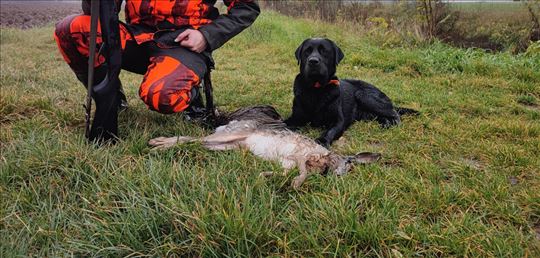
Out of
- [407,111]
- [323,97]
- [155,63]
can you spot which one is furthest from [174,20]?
[407,111]

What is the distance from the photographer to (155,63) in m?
3.04

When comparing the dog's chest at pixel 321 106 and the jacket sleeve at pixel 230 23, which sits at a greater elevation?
the jacket sleeve at pixel 230 23

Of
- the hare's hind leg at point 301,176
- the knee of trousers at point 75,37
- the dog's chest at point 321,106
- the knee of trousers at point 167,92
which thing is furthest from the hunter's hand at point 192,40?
the hare's hind leg at point 301,176

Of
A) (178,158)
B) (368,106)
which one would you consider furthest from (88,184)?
(368,106)

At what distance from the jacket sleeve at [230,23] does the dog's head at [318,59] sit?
0.59 meters

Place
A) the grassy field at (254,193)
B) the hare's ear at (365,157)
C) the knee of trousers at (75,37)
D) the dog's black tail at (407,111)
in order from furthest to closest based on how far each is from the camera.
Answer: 1. the dog's black tail at (407,111)
2. the knee of trousers at (75,37)
3. the hare's ear at (365,157)
4. the grassy field at (254,193)

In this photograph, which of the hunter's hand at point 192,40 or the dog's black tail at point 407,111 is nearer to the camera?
the hunter's hand at point 192,40

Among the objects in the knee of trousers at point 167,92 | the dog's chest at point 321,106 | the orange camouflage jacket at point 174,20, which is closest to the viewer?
the knee of trousers at point 167,92

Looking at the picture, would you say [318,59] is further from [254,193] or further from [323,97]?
[254,193]

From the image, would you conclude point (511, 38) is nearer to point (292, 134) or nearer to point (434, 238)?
point (292, 134)

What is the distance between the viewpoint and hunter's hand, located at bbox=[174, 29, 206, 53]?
10.1 feet

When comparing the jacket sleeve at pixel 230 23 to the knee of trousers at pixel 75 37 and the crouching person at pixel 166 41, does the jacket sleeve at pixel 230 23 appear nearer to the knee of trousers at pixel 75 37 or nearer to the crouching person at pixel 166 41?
the crouching person at pixel 166 41

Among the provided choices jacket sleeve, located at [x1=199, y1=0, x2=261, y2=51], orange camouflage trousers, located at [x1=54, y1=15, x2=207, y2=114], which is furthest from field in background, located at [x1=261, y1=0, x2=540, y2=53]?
orange camouflage trousers, located at [x1=54, y1=15, x2=207, y2=114]

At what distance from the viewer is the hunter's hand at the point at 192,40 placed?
10.1ft
